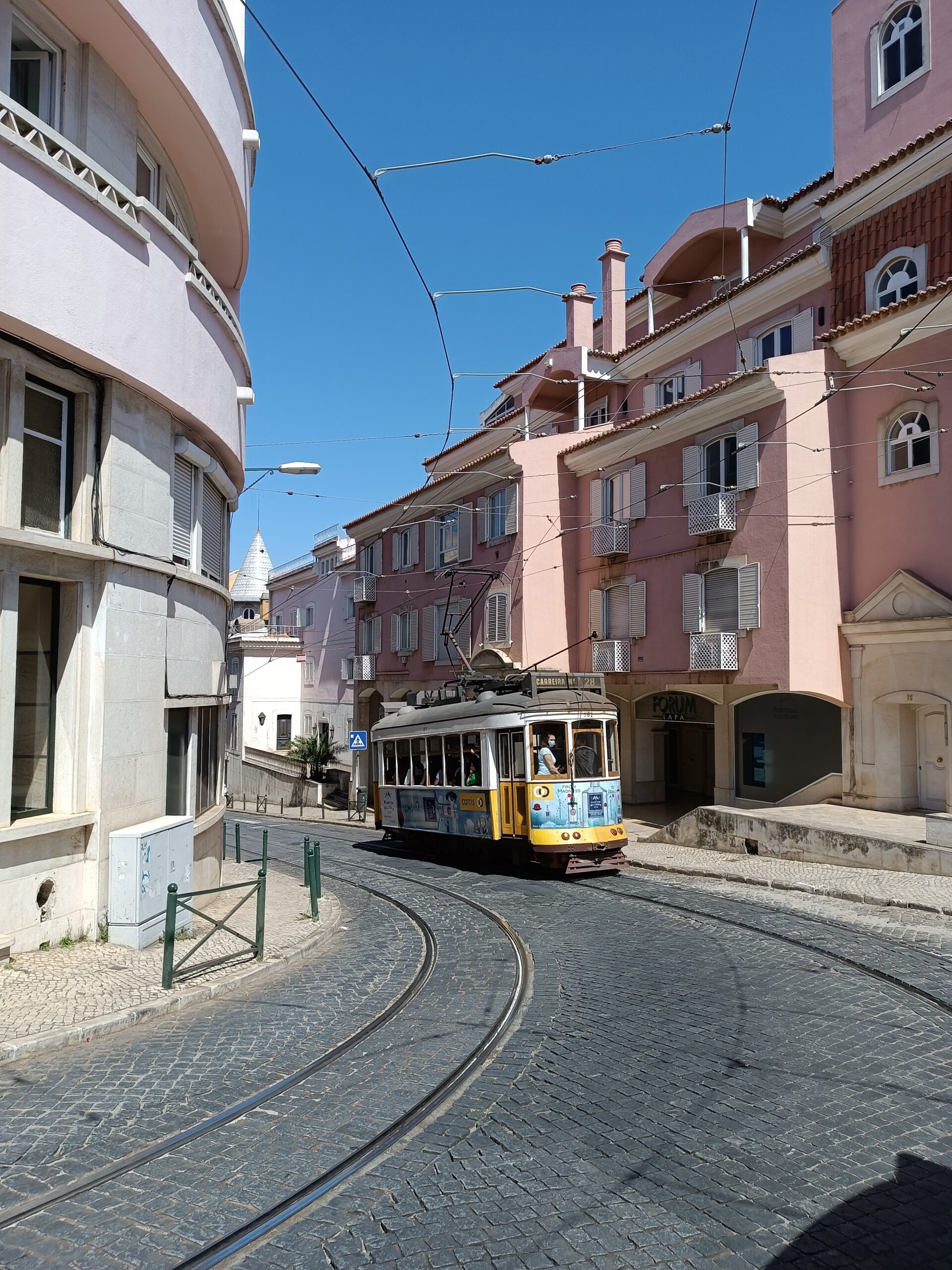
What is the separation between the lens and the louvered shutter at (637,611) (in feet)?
75.3

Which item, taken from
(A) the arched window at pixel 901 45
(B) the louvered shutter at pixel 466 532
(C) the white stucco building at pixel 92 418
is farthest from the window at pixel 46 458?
(B) the louvered shutter at pixel 466 532

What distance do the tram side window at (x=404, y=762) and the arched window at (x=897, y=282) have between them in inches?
482

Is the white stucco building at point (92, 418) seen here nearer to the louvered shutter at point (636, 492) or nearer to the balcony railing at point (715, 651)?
the balcony railing at point (715, 651)

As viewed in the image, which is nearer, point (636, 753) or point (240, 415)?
point (240, 415)

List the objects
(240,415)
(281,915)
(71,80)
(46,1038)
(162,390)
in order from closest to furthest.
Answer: (46,1038)
(71,80)
(162,390)
(281,915)
(240,415)

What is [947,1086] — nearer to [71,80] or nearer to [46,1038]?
[46,1038]

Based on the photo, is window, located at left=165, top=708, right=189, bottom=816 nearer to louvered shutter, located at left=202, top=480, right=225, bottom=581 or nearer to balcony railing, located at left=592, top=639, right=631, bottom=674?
louvered shutter, located at left=202, top=480, right=225, bottom=581

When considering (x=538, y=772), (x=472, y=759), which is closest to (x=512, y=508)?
(x=472, y=759)

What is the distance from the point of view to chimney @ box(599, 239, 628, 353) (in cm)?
2828

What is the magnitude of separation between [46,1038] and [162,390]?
6678 millimetres

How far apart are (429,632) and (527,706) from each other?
1711 cm

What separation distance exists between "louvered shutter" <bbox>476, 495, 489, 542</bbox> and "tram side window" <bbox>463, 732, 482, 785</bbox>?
1283 centimetres

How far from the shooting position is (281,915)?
40.1ft

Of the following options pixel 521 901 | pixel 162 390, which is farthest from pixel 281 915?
pixel 162 390
